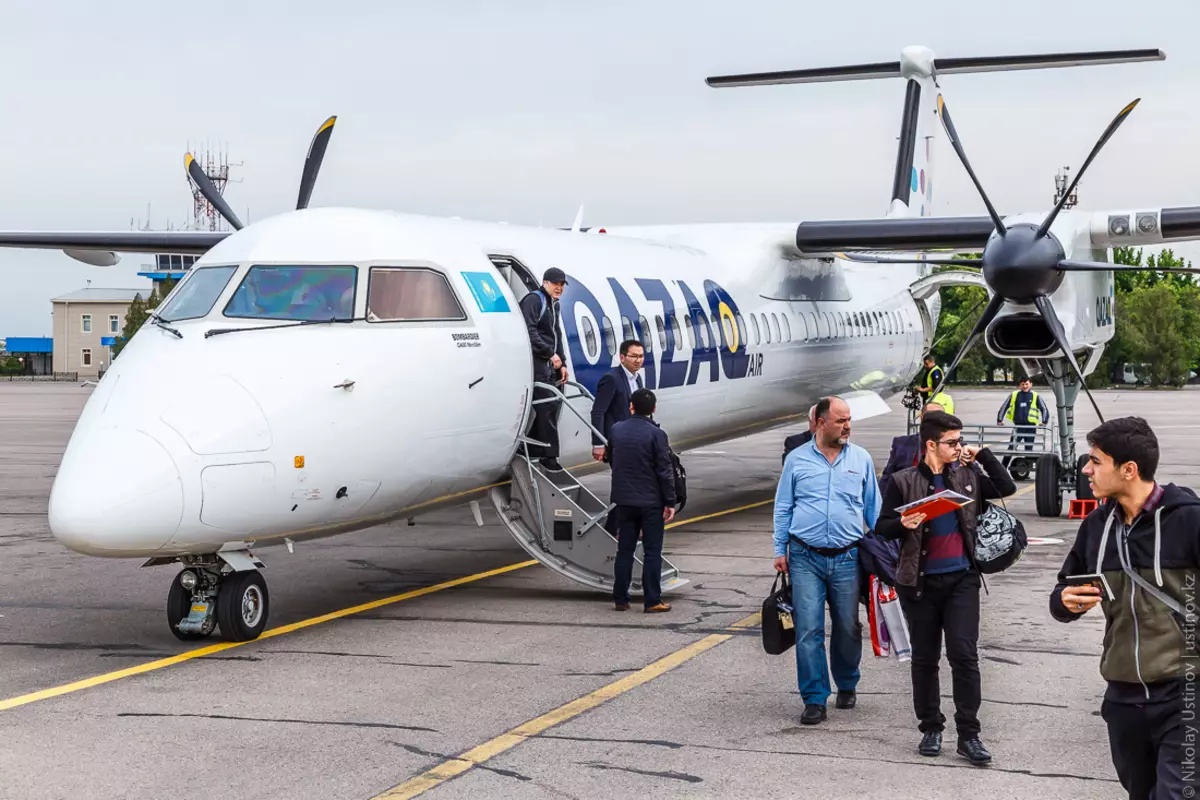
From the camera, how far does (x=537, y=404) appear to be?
10570 millimetres

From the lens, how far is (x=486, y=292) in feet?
33.4

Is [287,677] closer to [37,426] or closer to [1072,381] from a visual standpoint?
[1072,381]

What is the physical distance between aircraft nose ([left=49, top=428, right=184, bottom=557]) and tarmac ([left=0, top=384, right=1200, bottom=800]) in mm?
798

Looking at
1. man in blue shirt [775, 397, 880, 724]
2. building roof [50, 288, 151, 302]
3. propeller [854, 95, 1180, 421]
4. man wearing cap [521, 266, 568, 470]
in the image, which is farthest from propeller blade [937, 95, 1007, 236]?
building roof [50, 288, 151, 302]

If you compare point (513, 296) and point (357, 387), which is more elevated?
point (513, 296)

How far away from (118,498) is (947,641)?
441 cm

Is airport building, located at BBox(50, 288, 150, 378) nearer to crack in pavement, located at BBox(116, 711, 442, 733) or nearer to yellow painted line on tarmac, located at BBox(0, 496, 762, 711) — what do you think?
Result: yellow painted line on tarmac, located at BBox(0, 496, 762, 711)

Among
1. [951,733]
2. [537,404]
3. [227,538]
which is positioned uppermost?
[537,404]

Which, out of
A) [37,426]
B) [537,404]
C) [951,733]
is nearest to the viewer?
[951,733]

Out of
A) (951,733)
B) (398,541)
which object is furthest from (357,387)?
(398,541)

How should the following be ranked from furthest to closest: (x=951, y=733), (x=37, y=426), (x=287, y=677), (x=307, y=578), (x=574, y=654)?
1. (x=37, y=426)
2. (x=307, y=578)
3. (x=574, y=654)
4. (x=287, y=677)
5. (x=951, y=733)

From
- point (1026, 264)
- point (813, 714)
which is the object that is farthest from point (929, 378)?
point (813, 714)

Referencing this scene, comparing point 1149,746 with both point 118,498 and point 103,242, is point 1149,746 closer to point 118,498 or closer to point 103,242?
point 118,498

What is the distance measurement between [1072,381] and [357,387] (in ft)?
32.1
